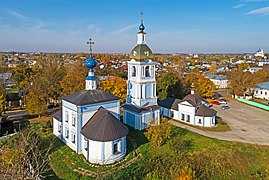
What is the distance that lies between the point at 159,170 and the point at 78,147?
6.25 m

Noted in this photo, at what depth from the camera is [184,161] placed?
52.0ft

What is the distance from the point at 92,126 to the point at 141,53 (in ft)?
28.4

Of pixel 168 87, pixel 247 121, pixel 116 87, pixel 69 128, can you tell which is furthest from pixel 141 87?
pixel 247 121

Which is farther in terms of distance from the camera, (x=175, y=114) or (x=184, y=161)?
(x=175, y=114)

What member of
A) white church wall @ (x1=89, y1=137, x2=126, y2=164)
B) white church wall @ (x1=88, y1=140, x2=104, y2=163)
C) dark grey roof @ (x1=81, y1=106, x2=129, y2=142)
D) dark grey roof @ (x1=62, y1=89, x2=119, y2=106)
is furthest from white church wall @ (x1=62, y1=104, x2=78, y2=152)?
white church wall @ (x1=89, y1=137, x2=126, y2=164)

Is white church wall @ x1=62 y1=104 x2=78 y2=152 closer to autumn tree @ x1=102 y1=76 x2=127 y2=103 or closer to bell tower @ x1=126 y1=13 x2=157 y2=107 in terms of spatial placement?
bell tower @ x1=126 y1=13 x2=157 y2=107

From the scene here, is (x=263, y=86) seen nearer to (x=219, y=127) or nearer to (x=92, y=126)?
(x=219, y=127)

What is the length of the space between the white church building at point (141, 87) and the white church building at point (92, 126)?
128 inches

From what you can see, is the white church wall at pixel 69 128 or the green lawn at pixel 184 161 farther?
the white church wall at pixel 69 128

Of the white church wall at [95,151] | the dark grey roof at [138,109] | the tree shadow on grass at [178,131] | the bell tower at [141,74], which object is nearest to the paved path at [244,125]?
the tree shadow on grass at [178,131]

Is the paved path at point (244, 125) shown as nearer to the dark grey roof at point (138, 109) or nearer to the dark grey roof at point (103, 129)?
the dark grey roof at point (138, 109)

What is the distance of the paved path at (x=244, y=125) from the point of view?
68.3ft

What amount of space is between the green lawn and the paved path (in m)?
1.56

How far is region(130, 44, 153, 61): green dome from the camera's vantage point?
21406 mm
